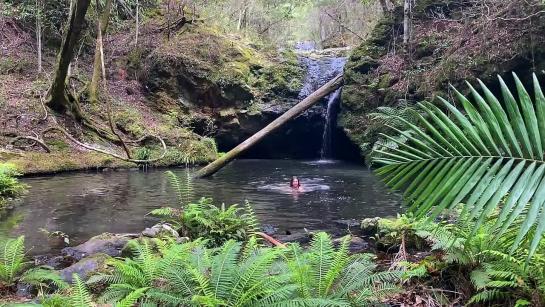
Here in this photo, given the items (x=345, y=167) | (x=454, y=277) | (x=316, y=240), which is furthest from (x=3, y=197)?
(x=345, y=167)

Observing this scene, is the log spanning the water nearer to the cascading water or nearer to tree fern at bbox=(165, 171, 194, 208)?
tree fern at bbox=(165, 171, 194, 208)

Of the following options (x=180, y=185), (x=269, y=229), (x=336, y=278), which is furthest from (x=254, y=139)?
(x=336, y=278)

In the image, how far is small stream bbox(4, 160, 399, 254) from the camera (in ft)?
27.4

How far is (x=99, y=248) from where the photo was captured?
6.29 meters

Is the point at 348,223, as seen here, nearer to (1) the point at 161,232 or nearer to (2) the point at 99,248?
(1) the point at 161,232

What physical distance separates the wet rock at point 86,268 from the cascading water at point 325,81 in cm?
1793

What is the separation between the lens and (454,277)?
3.78m

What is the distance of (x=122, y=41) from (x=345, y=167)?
1291cm

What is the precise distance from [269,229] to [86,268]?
142 inches

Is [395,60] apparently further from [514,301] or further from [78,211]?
[514,301]

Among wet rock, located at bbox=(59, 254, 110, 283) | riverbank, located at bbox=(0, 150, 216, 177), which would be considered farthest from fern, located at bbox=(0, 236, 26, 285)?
riverbank, located at bbox=(0, 150, 216, 177)

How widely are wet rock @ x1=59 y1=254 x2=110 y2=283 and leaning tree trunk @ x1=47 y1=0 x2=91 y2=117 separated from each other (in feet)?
26.5

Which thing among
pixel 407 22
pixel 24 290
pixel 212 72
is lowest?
pixel 24 290

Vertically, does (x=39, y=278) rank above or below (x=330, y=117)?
below
